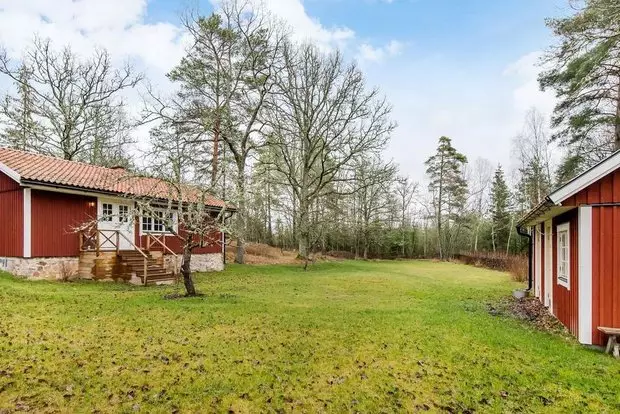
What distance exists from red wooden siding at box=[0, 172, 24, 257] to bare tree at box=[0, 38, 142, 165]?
8.44m

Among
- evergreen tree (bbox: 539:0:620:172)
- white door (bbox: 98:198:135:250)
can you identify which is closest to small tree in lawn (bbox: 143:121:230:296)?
white door (bbox: 98:198:135:250)

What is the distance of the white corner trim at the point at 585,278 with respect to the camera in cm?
620

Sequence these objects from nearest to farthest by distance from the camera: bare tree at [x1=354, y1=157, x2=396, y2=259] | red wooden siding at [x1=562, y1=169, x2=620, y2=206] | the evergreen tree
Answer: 1. red wooden siding at [x1=562, y1=169, x2=620, y2=206]
2. the evergreen tree
3. bare tree at [x1=354, y1=157, x2=396, y2=259]

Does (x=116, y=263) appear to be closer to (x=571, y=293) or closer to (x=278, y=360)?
(x=278, y=360)

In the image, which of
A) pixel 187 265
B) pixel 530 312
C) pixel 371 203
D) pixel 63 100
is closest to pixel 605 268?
pixel 530 312

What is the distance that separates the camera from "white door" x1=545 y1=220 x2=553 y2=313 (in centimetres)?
920

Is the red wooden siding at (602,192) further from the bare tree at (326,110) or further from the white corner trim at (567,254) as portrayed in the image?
the bare tree at (326,110)

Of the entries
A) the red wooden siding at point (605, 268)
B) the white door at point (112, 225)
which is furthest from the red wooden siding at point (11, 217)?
the red wooden siding at point (605, 268)

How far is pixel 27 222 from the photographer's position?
38.2 ft

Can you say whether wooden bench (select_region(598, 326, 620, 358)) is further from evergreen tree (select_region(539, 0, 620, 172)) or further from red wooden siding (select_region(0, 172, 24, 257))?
red wooden siding (select_region(0, 172, 24, 257))

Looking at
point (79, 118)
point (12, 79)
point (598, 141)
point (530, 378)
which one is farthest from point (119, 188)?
point (598, 141)

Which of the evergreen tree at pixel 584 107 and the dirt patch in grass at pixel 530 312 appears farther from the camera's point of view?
the evergreen tree at pixel 584 107

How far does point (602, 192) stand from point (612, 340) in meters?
2.36

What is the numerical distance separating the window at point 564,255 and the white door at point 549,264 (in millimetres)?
1123
